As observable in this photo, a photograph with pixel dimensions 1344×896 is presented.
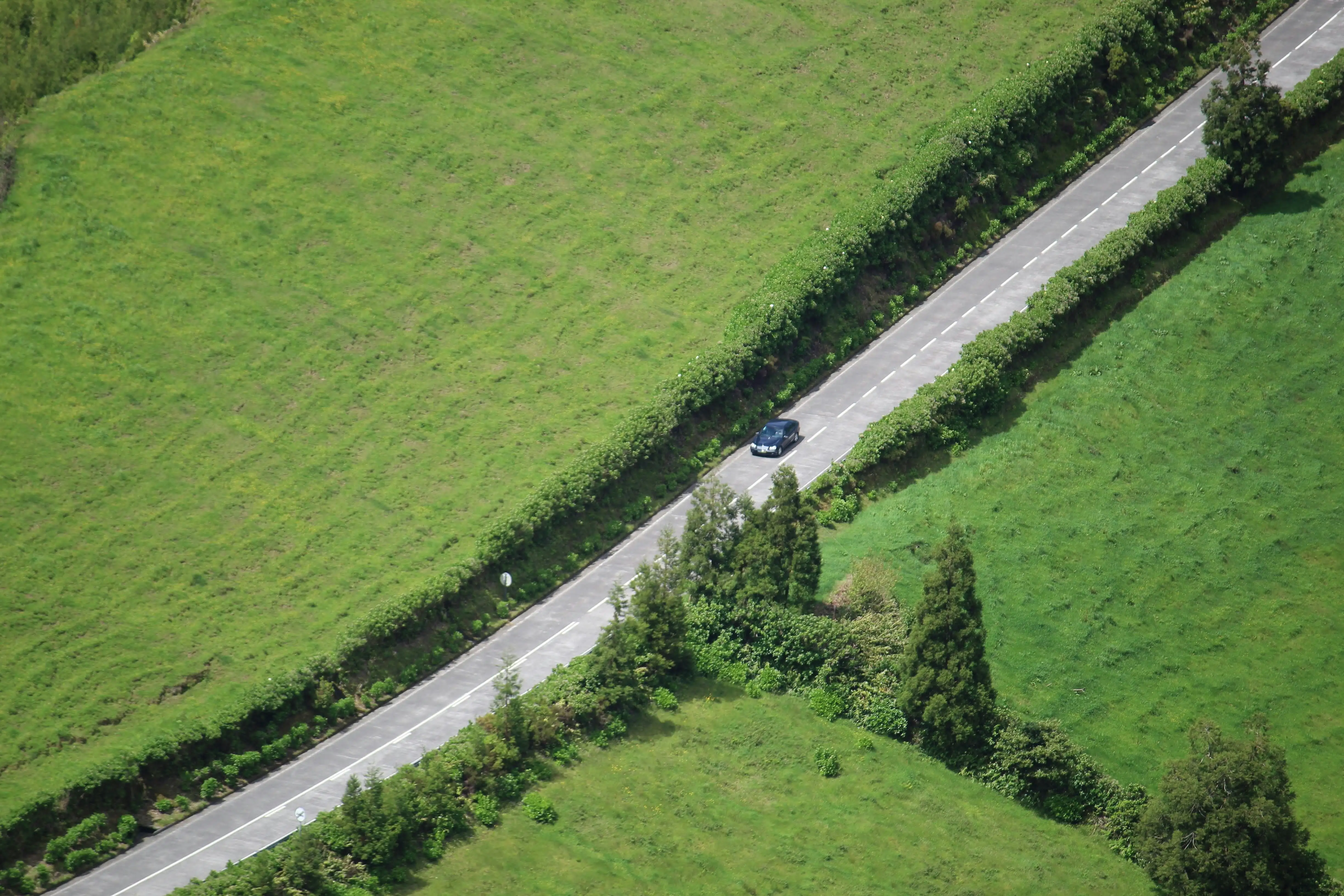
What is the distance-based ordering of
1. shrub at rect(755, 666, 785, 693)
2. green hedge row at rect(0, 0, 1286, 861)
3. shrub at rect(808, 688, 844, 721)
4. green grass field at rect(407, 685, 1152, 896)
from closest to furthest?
green grass field at rect(407, 685, 1152, 896) < green hedge row at rect(0, 0, 1286, 861) < shrub at rect(808, 688, 844, 721) < shrub at rect(755, 666, 785, 693)

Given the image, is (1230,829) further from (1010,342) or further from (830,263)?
(830,263)

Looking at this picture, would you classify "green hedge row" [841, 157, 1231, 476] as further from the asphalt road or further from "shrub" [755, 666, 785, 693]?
"shrub" [755, 666, 785, 693]

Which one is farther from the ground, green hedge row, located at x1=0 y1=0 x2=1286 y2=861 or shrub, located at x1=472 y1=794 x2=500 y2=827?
green hedge row, located at x1=0 y1=0 x2=1286 y2=861

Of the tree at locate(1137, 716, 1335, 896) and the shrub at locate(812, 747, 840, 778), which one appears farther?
the shrub at locate(812, 747, 840, 778)

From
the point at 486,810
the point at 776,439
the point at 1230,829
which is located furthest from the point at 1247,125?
the point at 486,810

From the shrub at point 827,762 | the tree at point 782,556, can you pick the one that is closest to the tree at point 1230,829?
the shrub at point 827,762

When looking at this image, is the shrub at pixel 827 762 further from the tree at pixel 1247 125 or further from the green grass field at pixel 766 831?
the tree at pixel 1247 125

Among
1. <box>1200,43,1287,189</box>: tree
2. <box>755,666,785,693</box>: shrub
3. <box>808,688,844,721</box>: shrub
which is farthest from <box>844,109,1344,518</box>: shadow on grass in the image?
<box>755,666,785,693</box>: shrub

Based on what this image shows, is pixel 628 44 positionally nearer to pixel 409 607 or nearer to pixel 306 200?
pixel 306 200
